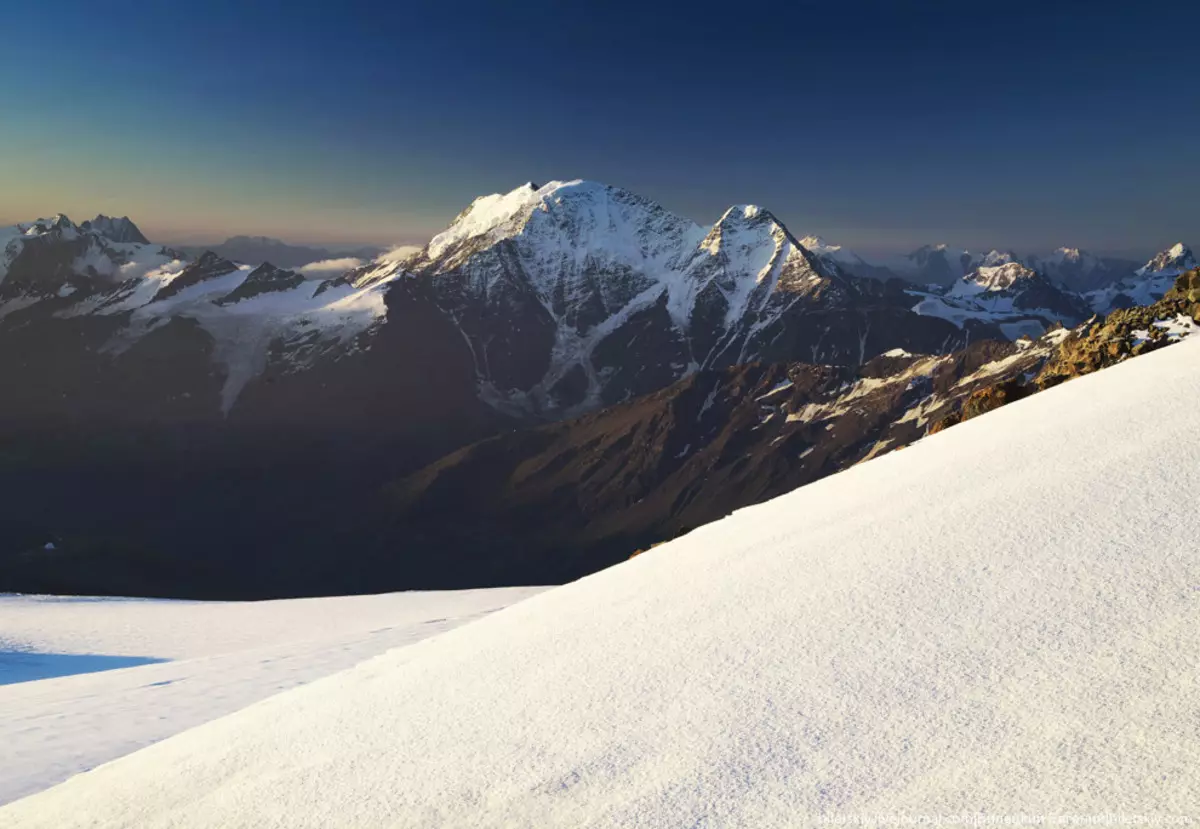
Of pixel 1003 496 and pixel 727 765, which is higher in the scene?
pixel 1003 496

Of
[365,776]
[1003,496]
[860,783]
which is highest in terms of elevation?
[1003,496]

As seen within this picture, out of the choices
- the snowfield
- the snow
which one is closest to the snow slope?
the snowfield

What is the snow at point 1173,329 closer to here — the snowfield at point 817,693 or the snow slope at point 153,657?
the snowfield at point 817,693

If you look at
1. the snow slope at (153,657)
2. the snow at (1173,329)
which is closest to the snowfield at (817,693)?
the snow slope at (153,657)

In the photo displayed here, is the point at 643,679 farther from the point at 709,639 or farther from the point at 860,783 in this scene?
the point at 860,783

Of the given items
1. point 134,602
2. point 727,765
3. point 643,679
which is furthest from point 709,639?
point 134,602

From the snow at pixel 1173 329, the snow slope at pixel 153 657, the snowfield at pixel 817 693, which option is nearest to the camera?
the snowfield at pixel 817 693

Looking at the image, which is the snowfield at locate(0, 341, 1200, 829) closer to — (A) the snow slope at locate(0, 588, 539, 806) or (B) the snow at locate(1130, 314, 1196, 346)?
(A) the snow slope at locate(0, 588, 539, 806)
